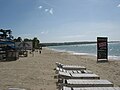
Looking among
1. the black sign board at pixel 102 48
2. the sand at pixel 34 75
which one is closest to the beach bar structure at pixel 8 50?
the sand at pixel 34 75

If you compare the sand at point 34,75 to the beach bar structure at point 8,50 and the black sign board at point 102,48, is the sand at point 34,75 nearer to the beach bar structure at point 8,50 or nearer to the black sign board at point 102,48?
the black sign board at point 102,48

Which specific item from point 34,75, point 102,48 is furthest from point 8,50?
point 34,75

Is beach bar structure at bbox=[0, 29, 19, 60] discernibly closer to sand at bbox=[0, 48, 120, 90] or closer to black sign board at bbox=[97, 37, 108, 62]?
sand at bbox=[0, 48, 120, 90]

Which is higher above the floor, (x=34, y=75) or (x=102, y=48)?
(x=102, y=48)

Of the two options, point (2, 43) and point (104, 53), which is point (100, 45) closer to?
point (104, 53)

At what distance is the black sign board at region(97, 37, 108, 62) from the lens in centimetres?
2233

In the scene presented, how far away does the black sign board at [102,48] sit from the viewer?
73.3ft

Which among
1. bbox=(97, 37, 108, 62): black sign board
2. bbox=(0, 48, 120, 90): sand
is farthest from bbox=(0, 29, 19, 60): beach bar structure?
bbox=(97, 37, 108, 62): black sign board

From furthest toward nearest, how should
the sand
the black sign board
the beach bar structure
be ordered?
the beach bar structure, the black sign board, the sand

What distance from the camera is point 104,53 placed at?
73.3 ft

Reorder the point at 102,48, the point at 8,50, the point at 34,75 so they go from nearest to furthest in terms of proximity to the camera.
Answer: the point at 34,75 < the point at 102,48 < the point at 8,50

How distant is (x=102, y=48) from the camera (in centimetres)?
2250

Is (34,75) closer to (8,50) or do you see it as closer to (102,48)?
(102,48)

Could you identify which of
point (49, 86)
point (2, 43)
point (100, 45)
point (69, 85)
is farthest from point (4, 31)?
point (69, 85)
